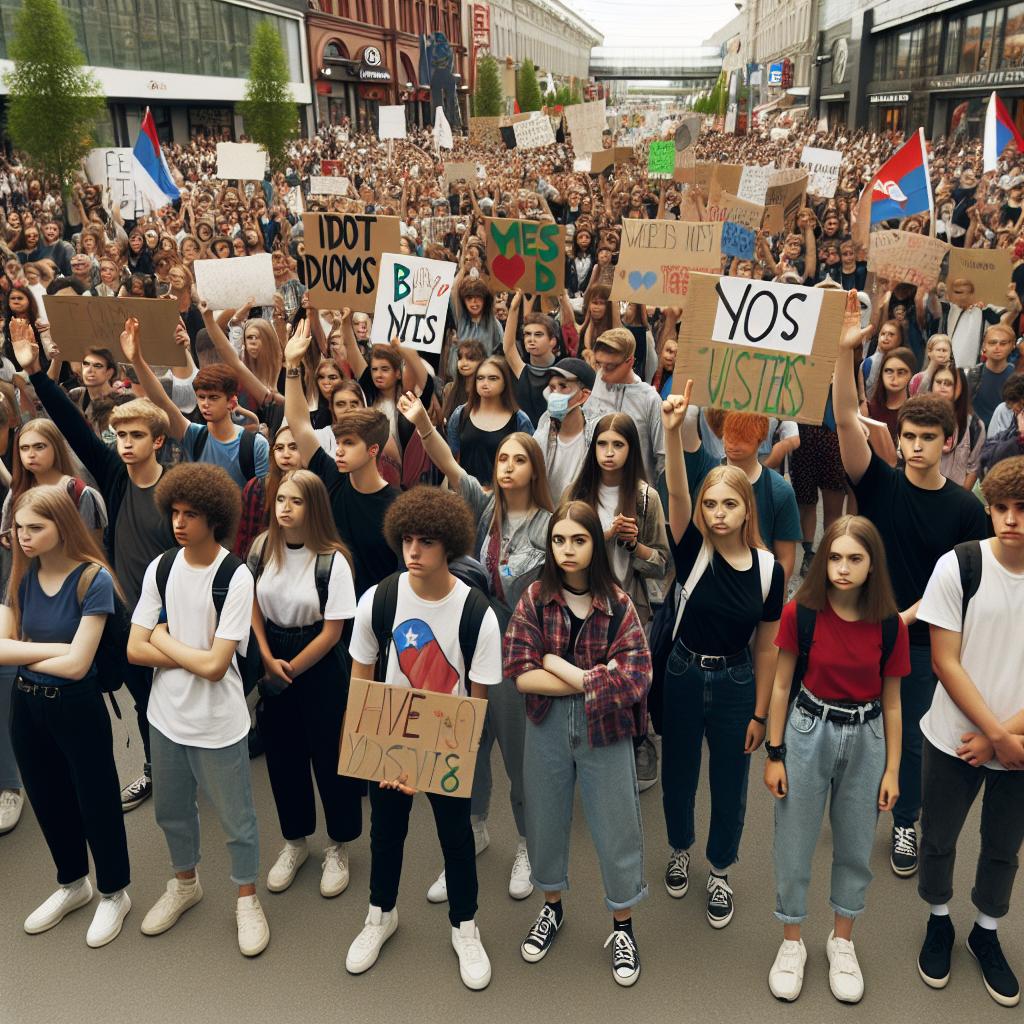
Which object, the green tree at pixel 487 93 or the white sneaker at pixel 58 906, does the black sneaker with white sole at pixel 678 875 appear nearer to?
the white sneaker at pixel 58 906

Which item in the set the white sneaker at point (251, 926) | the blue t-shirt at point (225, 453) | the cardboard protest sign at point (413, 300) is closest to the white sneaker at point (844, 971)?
the white sneaker at point (251, 926)

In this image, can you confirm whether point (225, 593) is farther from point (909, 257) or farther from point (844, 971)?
point (909, 257)

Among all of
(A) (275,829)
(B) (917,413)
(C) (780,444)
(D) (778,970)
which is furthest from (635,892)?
(C) (780,444)

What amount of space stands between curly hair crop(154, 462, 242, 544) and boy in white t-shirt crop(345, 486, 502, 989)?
2.01ft

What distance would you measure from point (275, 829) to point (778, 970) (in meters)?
2.26

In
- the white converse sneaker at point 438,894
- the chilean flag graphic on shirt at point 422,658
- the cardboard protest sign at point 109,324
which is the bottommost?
the white converse sneaker at point 438,894

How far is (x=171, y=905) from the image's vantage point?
12.8ft

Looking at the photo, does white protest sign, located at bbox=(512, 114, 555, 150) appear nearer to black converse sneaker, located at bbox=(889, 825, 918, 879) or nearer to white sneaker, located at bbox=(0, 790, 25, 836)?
white sneaker, located at bbox=(0, 790, 25, 836)

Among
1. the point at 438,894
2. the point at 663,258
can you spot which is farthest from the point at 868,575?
the point at 663,258

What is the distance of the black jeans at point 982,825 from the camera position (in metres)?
3.41

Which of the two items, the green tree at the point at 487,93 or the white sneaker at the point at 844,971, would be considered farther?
the green tree at the point at 487,93

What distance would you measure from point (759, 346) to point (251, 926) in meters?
3.24

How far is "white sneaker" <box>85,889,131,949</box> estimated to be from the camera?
381 cm

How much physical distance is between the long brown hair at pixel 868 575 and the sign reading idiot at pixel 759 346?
4.05 ft
